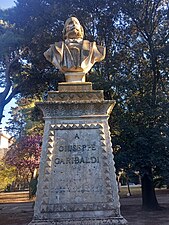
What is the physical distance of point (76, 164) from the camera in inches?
184

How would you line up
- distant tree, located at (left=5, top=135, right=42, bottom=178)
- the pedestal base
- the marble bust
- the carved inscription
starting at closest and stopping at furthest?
the pedestal base, the carved inscription, the marble bust, distant tree, located at (left=5, top=135, right=42, bottom=178)

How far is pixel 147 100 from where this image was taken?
49.6 feet

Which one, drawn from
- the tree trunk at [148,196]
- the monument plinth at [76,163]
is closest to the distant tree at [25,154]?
the tree trunk at [148,196]

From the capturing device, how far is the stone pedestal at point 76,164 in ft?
14.6

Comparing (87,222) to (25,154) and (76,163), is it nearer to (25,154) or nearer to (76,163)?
(76,163)

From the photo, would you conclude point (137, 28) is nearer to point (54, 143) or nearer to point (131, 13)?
point (131, 13)

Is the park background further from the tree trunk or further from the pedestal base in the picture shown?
the pedestal base

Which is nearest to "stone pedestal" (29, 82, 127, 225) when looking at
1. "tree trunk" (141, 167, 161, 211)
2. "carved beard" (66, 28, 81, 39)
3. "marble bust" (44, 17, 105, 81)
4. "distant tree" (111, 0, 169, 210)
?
"marble bust" (44, 17, 105, 81)

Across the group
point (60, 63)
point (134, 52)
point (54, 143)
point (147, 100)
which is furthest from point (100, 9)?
point (54, 143)

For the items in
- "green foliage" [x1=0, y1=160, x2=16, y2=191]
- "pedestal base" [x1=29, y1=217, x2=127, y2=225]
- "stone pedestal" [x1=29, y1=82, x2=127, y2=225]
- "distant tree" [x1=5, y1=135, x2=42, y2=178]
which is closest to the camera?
"pedestal base" [x1=29, y1=217, x2=127, y2=225]

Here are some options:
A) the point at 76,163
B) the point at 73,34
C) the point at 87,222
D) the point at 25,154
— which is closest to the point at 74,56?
the point at 73,34

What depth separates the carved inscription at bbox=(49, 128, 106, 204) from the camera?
455cm

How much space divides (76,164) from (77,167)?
0.15 ft

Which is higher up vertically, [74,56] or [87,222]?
[74,56]
